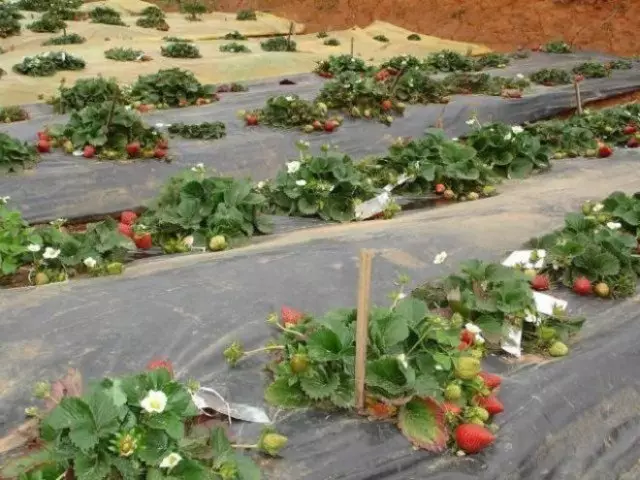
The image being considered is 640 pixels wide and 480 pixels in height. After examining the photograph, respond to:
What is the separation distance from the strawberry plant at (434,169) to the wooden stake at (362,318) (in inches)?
146

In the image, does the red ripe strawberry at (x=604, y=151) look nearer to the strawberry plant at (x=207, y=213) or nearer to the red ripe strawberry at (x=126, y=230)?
the strawberry plant at (x=207, y=213)

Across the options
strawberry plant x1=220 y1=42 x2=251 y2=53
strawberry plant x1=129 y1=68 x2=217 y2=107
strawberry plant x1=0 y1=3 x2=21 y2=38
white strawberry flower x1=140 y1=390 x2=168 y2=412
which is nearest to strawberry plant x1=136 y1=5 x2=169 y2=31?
strawberry plant x1=0 y1=3 x2=21 y2=38

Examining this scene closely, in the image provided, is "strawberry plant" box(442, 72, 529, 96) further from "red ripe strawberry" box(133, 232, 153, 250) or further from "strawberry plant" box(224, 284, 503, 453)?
"strawberry plant" box(224, 284, 503, 453)

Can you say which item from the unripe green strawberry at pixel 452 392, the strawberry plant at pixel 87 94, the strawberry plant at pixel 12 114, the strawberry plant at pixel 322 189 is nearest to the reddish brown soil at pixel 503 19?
the strawberry plant at pixel 87 94

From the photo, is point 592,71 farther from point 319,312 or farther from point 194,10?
point 194,10

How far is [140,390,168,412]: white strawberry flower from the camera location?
228cm

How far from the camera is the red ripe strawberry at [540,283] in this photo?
401 cm

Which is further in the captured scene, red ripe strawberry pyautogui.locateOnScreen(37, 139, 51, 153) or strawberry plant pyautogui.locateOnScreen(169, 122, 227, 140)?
strawberry plant pyautogui.locateOnScreen(169, 122, 227, 140)

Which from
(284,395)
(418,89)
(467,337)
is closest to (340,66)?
(418,89)

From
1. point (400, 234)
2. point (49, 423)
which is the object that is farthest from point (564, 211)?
point (49, 423)

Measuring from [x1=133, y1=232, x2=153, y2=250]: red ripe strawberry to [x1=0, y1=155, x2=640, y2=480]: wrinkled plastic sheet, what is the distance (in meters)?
0.29

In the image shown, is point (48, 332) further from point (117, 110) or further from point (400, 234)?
point (117, 110)

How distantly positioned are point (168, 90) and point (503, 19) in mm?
14120

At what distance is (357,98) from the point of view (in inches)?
340
